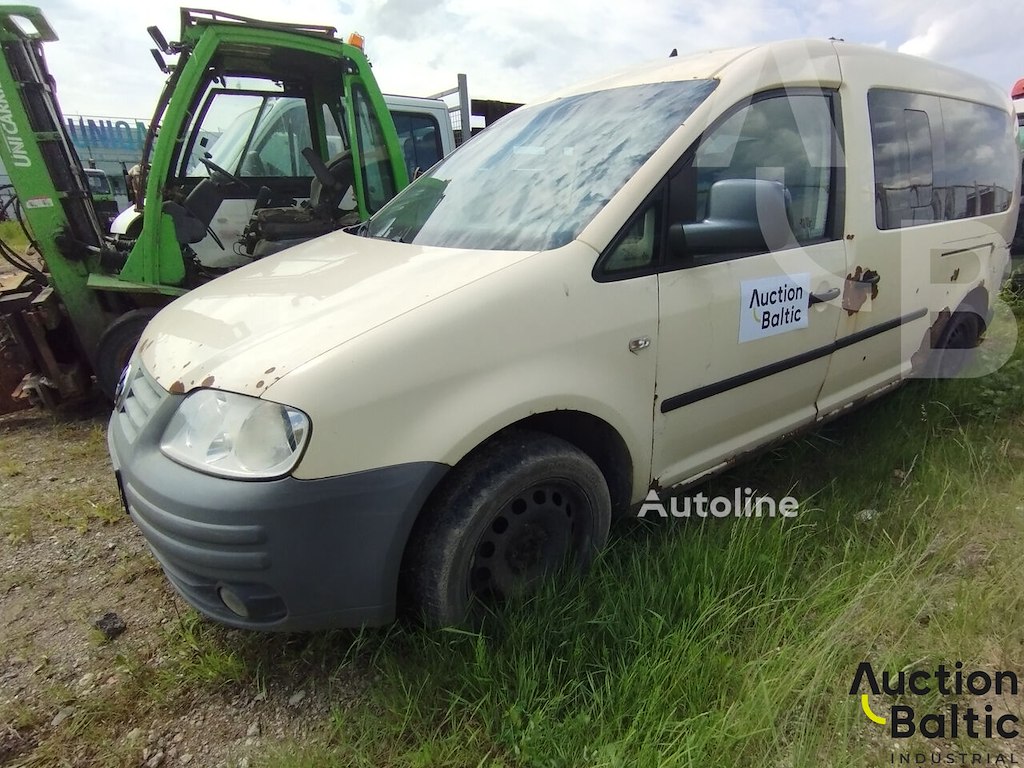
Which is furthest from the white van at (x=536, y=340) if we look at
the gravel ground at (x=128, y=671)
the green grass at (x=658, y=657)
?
the gravel ground at (x=128, y=671)

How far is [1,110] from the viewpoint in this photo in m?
3.75

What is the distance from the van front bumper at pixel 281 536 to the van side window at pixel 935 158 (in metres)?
2.45

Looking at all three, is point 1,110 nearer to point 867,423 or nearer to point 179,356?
point 179,356

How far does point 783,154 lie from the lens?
2.48 meters

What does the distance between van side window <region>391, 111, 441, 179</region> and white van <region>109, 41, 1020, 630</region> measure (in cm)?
438

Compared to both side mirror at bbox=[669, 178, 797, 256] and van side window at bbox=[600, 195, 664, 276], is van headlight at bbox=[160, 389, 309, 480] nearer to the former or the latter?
van side window at bbox=[600, 195, 664, 276]

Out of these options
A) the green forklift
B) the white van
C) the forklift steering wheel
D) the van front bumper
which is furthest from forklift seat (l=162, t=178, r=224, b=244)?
the van front bumper

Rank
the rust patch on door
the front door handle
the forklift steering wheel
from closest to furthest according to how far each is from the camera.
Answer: the front door handle, the rust patch on door, the forklift steering wheel

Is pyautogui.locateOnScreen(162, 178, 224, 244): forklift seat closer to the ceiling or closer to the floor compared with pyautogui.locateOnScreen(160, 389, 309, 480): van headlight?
closer to the ceiling

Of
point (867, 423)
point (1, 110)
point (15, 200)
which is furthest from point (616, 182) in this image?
point (15, 200)

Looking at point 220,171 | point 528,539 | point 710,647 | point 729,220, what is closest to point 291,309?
point 528,539

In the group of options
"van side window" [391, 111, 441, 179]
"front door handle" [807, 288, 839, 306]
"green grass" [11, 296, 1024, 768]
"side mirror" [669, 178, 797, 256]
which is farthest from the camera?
"van side window" [391, 111, 441, 179]

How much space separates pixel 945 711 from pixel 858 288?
1.64m

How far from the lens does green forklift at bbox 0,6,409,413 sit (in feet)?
12.7
